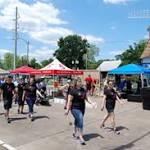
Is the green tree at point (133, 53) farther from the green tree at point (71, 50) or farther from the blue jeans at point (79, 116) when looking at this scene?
the blue jeans at point (79, 116)

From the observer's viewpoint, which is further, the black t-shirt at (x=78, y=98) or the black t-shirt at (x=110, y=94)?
the black t-shirt at (x=110, y=94)

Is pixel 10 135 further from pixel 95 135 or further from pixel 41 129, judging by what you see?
pixel 95 135

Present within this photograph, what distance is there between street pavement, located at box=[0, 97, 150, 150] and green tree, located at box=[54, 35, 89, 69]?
261 ft

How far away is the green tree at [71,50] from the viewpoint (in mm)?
97000

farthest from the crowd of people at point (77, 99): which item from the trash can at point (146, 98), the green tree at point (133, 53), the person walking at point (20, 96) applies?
the green tree at point (133, 53)

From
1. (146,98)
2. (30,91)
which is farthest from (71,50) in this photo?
(30,91)

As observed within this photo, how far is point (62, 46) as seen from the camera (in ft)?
325

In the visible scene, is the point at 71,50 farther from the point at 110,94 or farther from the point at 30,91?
the point at 110,94

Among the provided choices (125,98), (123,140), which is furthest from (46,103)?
(123,140)

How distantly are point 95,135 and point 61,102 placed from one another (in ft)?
39.6

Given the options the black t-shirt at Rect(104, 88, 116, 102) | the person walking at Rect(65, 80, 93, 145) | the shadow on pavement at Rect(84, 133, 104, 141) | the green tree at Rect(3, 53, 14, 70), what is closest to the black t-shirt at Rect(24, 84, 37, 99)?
the black t-shirt at Rect(104, 88, 116, 102)

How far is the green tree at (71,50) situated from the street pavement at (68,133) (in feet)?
261

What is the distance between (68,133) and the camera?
12.4 m

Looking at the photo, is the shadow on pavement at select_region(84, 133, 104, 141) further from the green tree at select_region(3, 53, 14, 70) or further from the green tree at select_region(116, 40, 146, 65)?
the green tree at select_region(3, 53, 14, 70)
